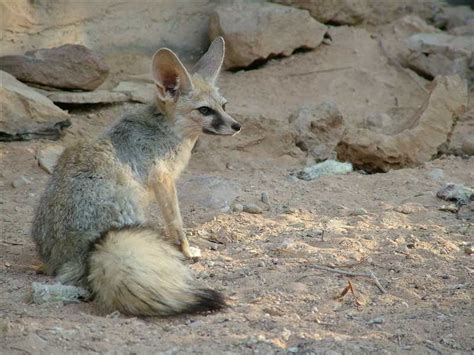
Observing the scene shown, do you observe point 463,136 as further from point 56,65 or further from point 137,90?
point 56,65

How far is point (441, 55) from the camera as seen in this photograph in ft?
30.7

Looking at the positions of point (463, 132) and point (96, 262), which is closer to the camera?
point (96, 262)

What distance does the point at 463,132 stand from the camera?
27.5ft

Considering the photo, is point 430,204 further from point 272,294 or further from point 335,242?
point 272,294

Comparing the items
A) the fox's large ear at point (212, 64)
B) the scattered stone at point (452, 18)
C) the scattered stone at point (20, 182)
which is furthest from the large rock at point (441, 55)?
the scattered stone at point (20, 182)

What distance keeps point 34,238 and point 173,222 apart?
34.6 inches

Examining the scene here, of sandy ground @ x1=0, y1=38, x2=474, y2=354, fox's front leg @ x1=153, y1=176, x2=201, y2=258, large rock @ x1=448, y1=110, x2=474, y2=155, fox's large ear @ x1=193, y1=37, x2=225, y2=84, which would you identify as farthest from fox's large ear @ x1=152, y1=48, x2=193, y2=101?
large rock @ x1=448, y1=110, x2=474, y2=155

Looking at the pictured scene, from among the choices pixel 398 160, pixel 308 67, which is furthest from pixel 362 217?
pixel 308 67

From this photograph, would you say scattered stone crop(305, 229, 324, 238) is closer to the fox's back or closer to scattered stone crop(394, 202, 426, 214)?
scattered stone crop(394, 202, 426, 214)

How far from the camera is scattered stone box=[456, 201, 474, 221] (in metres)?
6.24

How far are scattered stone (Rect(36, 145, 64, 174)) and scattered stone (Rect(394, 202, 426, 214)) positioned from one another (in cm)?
271

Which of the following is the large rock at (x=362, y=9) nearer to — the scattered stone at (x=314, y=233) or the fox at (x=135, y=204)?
the fox at (x=135, y=204)

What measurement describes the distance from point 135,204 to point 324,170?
99.9 inches

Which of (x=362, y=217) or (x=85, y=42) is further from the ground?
(x=85, y=42)
